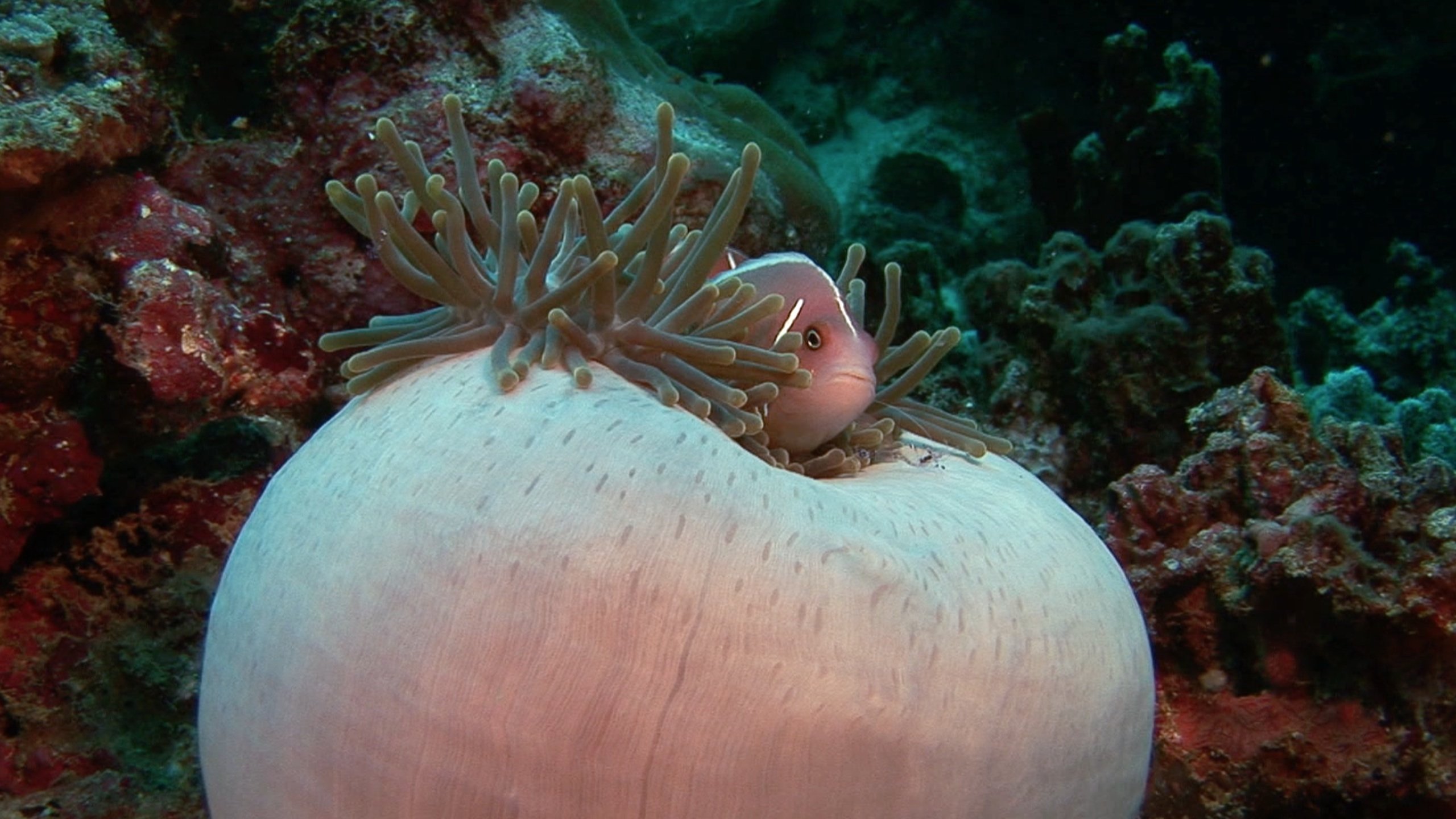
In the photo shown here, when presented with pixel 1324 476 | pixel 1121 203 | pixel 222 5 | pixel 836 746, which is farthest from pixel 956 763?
pixel 1121 203

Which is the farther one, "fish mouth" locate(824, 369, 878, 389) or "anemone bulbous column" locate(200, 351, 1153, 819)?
"fish mouth" locate(824, 369, 878, 389)

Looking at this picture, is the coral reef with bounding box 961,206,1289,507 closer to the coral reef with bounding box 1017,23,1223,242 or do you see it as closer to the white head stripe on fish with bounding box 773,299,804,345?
the white head stripe on fish with bounding box 773,299,804,345

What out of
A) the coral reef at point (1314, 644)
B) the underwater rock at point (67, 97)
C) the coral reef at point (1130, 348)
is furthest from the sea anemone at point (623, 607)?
the coral reef at point (1130, 348)

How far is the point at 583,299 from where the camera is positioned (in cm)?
156

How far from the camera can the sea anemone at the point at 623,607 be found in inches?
44.3

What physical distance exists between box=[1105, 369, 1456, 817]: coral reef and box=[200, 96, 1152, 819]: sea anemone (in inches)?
19.5

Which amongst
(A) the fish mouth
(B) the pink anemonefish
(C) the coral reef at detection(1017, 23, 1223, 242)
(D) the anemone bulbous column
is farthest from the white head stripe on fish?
(C) the coral reef at detection(1017, 23, 1223, 242)

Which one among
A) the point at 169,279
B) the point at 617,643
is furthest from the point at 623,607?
the point at 169,279

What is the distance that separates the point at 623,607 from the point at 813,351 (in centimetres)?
65

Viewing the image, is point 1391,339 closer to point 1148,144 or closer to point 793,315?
point 1148,144

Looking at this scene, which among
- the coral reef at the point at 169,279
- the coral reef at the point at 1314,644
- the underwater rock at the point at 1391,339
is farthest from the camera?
the underwater rock at the point at 1391,339

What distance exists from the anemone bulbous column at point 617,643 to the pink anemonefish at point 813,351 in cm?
26

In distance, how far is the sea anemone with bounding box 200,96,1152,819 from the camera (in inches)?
44.3

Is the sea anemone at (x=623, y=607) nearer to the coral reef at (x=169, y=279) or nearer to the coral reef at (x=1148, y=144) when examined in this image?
the coral reef at (x=169, y=279)
